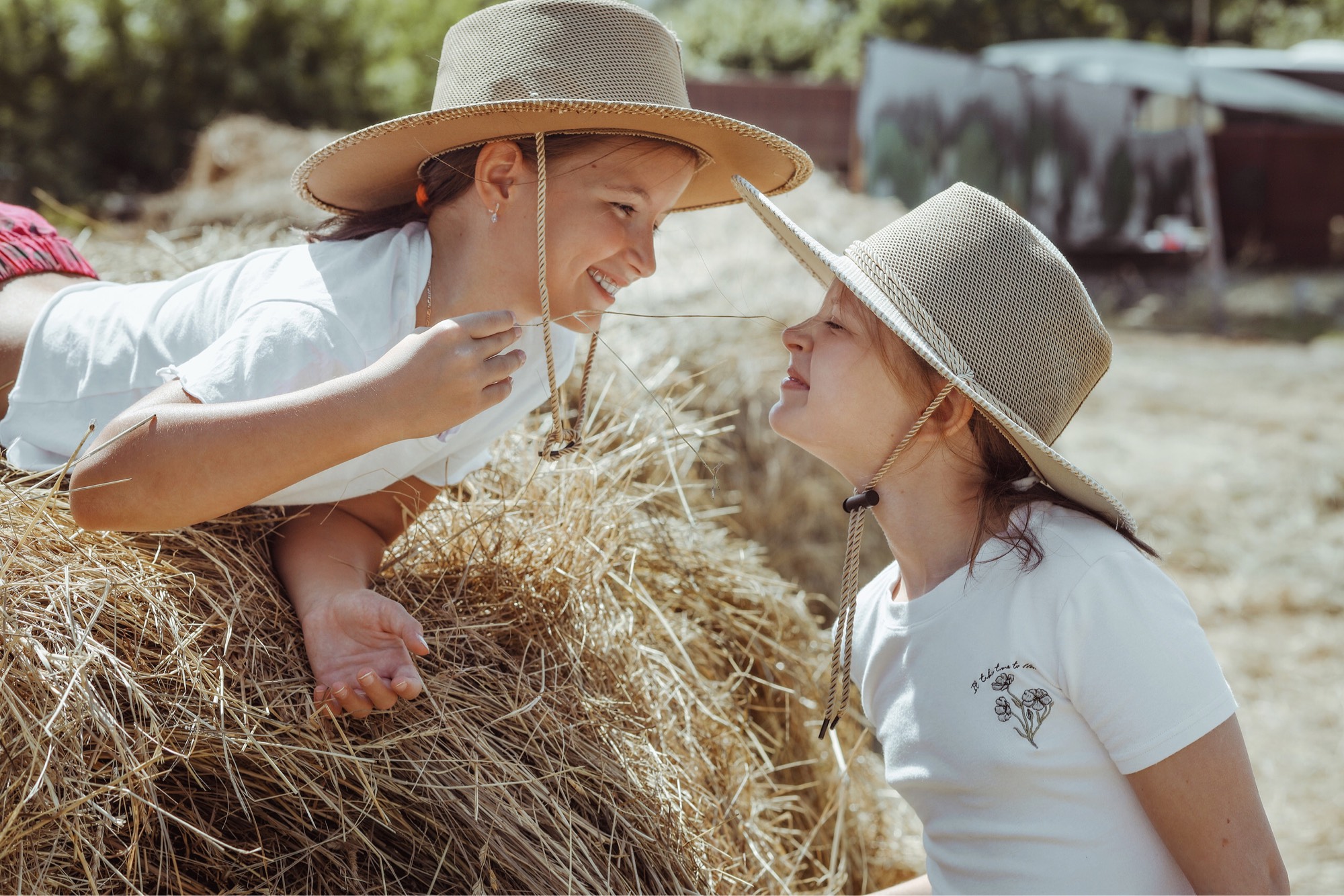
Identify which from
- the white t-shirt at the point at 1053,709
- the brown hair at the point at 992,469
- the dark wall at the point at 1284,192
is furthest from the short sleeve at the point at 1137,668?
the dark wall at the point at 1284,192

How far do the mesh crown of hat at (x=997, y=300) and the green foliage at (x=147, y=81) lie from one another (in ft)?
33.9

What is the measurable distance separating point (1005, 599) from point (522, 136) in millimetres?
965

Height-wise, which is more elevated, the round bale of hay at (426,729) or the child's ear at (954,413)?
the child's ear at (954,413)

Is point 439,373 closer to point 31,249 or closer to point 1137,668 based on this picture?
point 1137,668

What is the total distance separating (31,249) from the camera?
6.34 ft

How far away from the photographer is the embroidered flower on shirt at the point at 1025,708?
4.42 feet

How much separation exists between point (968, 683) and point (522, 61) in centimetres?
107

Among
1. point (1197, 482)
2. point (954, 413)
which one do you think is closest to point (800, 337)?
point (954, 413)

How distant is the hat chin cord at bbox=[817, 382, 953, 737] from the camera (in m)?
1.52

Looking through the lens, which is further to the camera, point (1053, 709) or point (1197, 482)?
point (1197, 482)

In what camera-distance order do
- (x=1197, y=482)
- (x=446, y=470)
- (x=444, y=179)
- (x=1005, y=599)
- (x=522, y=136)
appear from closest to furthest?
(x=1005, y=599) < (x=522, y=136) < (x=444, y=179) < (x=446, y=470) < (x=1197, y=482)

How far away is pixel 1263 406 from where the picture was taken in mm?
6750

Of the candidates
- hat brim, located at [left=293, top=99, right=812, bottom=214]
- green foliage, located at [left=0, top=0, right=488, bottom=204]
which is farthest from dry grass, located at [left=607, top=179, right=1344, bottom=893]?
green foliage, located at [left=0, top=0, right=488, bottom=204]

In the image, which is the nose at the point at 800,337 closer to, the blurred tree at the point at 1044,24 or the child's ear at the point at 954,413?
the child's ear at the point at 954,413
